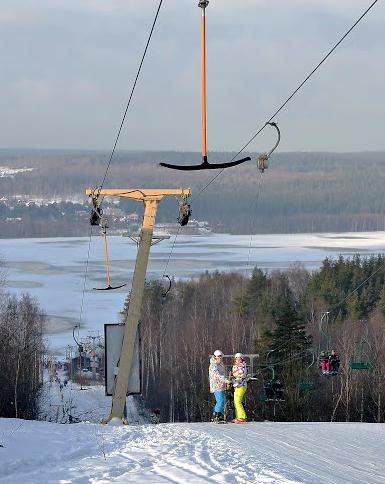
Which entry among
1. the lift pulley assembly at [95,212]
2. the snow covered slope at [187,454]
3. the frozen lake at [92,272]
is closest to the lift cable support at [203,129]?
the snow covered slope at [187,454]

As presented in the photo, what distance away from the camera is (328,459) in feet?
39.9

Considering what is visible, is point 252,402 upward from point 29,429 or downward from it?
downward

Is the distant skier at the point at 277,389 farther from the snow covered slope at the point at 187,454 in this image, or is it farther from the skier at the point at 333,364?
the snow covered slope at the point at 187,454

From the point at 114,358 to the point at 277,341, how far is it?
81.0 ft

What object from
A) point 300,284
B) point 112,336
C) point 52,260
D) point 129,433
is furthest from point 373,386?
point 52,260

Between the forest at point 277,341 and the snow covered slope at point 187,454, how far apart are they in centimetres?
1000

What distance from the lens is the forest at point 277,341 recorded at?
137 feet

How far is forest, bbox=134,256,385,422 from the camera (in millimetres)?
41844

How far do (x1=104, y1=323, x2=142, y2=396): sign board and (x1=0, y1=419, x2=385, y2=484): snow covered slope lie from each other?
5736 millimetres

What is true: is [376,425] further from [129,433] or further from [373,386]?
[373,386]

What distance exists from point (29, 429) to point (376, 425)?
5.96m

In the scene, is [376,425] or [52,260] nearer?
[376,425]

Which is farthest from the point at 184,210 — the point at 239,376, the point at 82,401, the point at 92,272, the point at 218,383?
the point at 92,272

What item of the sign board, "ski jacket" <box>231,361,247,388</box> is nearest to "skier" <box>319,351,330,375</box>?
the sign board
